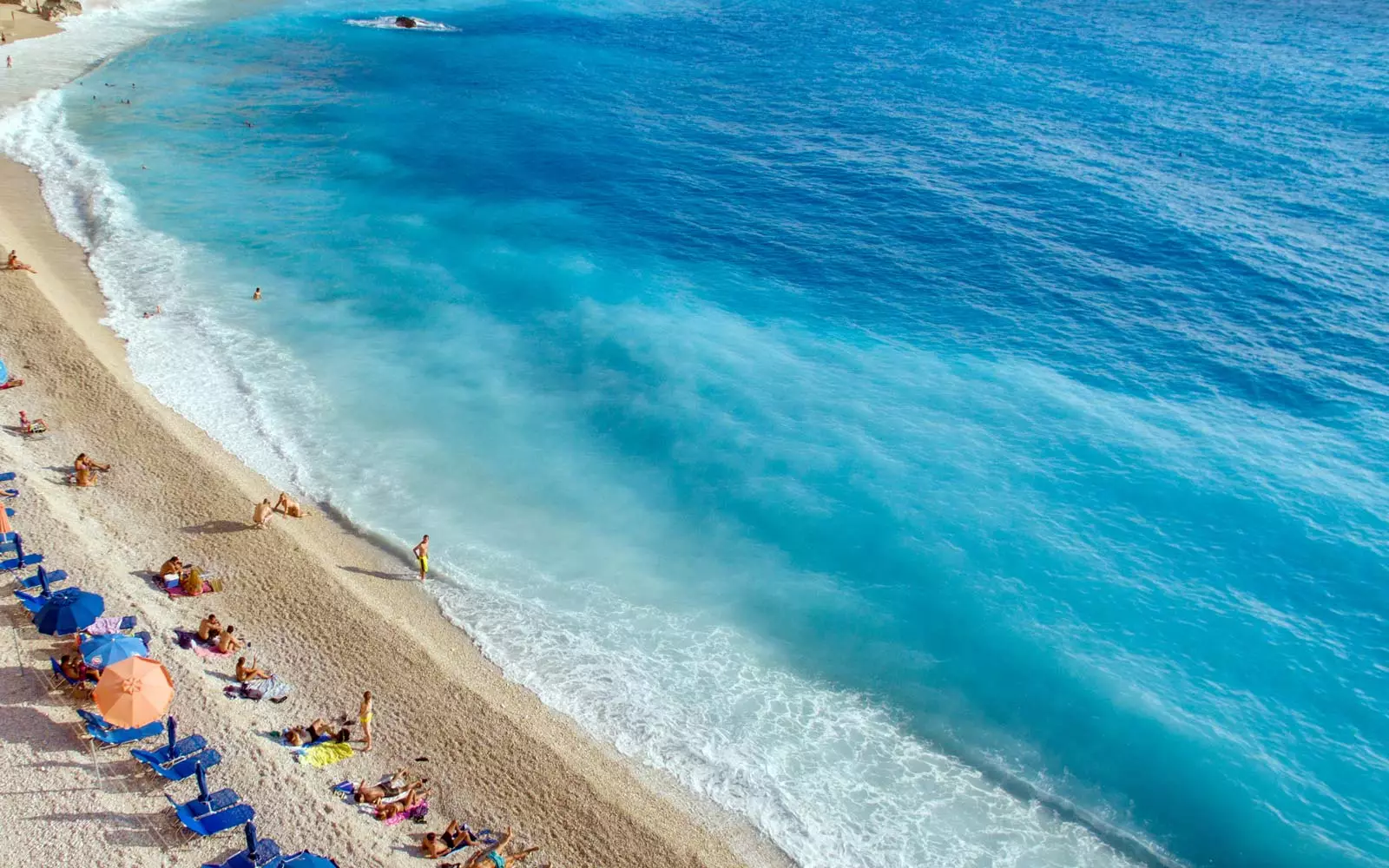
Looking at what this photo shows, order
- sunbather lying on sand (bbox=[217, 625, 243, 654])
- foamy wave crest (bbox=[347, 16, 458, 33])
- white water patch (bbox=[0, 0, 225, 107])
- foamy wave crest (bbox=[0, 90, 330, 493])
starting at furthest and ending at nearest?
foamy wave crest (bbox=[347, 16, 458, 33]) → white water patch (bbox=[0, 0, 225, 107]) → foamy wave crest (bbox=[0, 90, 330, 493]) → sunbather lying on sand (bbox=[217, 625, 243, 654])

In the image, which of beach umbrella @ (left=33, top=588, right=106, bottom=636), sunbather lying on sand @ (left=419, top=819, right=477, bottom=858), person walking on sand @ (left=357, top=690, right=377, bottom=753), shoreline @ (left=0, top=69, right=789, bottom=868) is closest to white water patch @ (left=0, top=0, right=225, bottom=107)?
shoreline @ (left=0, top=69, right=789, bottom=868)

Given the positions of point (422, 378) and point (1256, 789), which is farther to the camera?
point (422, 378)

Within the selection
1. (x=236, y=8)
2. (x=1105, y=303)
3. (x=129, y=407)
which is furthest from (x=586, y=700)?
A: (x=236, y=8)

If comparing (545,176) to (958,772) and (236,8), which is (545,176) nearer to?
(958,772)

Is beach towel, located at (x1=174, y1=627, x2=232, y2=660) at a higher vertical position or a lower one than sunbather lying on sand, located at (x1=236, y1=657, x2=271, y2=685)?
higher

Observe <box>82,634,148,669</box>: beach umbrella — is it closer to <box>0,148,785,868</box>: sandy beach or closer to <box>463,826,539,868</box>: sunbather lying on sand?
<box>0,148,785,868</box>: sandy beach

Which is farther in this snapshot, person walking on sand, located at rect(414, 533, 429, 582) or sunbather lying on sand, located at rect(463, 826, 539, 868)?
person walking on sand, located at rect(414, 533, 429, 582)
